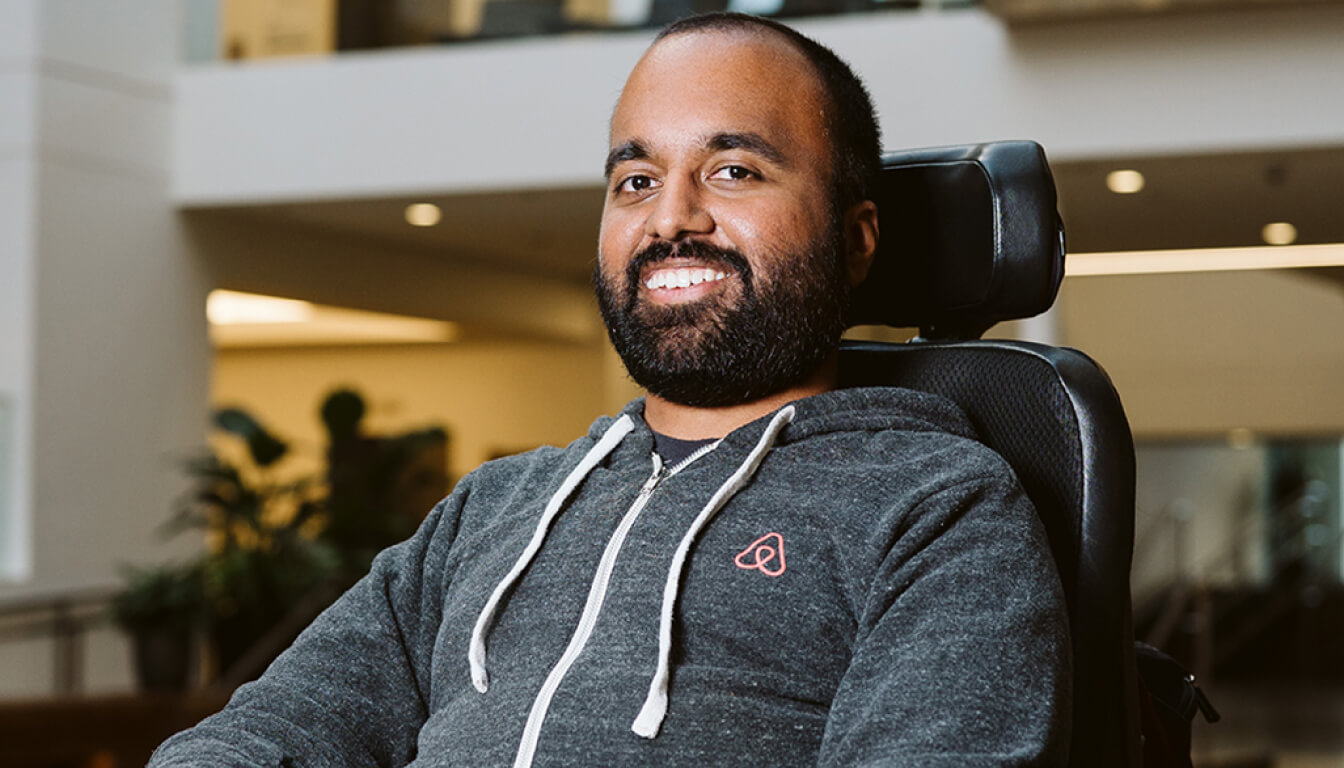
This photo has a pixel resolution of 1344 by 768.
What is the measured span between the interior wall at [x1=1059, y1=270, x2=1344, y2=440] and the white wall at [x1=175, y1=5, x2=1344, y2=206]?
171 inches

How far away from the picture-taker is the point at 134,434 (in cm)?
747

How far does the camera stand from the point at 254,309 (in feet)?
32.1

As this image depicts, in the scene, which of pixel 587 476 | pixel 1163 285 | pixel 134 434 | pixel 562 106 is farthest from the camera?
pixel 1163 285

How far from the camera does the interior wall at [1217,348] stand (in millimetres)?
10812

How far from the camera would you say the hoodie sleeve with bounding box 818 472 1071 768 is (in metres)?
1.14

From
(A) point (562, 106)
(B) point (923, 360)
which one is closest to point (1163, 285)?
(A) point (562, 106)

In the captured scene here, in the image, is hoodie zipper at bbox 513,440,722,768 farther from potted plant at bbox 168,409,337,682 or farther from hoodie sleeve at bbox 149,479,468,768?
potted plant at bbox 168,409,337,682

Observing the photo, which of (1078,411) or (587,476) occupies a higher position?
(1078,411)

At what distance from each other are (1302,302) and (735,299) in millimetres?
10215

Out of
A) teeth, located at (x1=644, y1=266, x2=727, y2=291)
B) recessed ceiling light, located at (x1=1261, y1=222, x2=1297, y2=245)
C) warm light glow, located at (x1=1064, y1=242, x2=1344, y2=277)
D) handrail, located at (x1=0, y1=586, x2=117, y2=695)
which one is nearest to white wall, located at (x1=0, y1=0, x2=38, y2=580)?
handrail, located at (x1=0, y1=586, x2=117, y2=695)

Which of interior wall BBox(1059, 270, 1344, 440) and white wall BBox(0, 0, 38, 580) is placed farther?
interior wall BBox(1059, 270, 1344, 440)

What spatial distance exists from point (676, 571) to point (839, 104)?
0.49 meters

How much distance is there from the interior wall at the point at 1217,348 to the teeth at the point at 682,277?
30.7ft

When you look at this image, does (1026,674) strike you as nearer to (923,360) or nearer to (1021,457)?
(1021,457)
